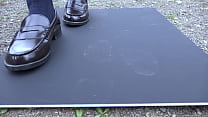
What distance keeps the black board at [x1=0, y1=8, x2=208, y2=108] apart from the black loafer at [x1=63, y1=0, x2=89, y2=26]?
9 centimetres

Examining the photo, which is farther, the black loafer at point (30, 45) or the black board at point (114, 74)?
the black loafer at point (30, 45)

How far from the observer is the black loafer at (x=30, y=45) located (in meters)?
0.78

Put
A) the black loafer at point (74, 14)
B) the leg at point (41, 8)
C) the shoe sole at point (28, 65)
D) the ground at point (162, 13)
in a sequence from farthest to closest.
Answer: the black loafer at point (74, 14) < the leg at point (41, 8) < the shoe sole at point (28, 65) < the ground at point (162, 13)

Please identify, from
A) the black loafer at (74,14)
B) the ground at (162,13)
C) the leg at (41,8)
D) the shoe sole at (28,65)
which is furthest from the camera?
the black loafer at (74,14)

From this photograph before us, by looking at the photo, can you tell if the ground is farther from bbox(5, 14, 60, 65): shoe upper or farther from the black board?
bbox(5, 14, 60, 65): shoe upper

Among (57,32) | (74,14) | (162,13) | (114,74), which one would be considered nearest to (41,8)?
(57,32)

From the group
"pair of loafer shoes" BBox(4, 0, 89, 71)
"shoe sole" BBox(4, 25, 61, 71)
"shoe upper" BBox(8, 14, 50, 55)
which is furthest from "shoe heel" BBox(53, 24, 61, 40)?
"shoe sole" BBox(4, 25, 61, 71)

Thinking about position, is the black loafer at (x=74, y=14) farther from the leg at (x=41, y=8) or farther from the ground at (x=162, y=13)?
the ground at (x=162, y=13)

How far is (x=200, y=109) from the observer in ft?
2.18

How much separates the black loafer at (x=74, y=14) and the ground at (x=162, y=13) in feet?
1.26

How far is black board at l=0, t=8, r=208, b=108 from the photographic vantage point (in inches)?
26.5

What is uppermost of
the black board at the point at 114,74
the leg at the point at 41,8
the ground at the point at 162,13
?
the leg at the point at 41,8

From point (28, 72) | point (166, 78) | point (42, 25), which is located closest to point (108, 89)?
point (166, 78)

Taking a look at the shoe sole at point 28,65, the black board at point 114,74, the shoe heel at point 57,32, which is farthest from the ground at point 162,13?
the shoe heel at point 57,32
